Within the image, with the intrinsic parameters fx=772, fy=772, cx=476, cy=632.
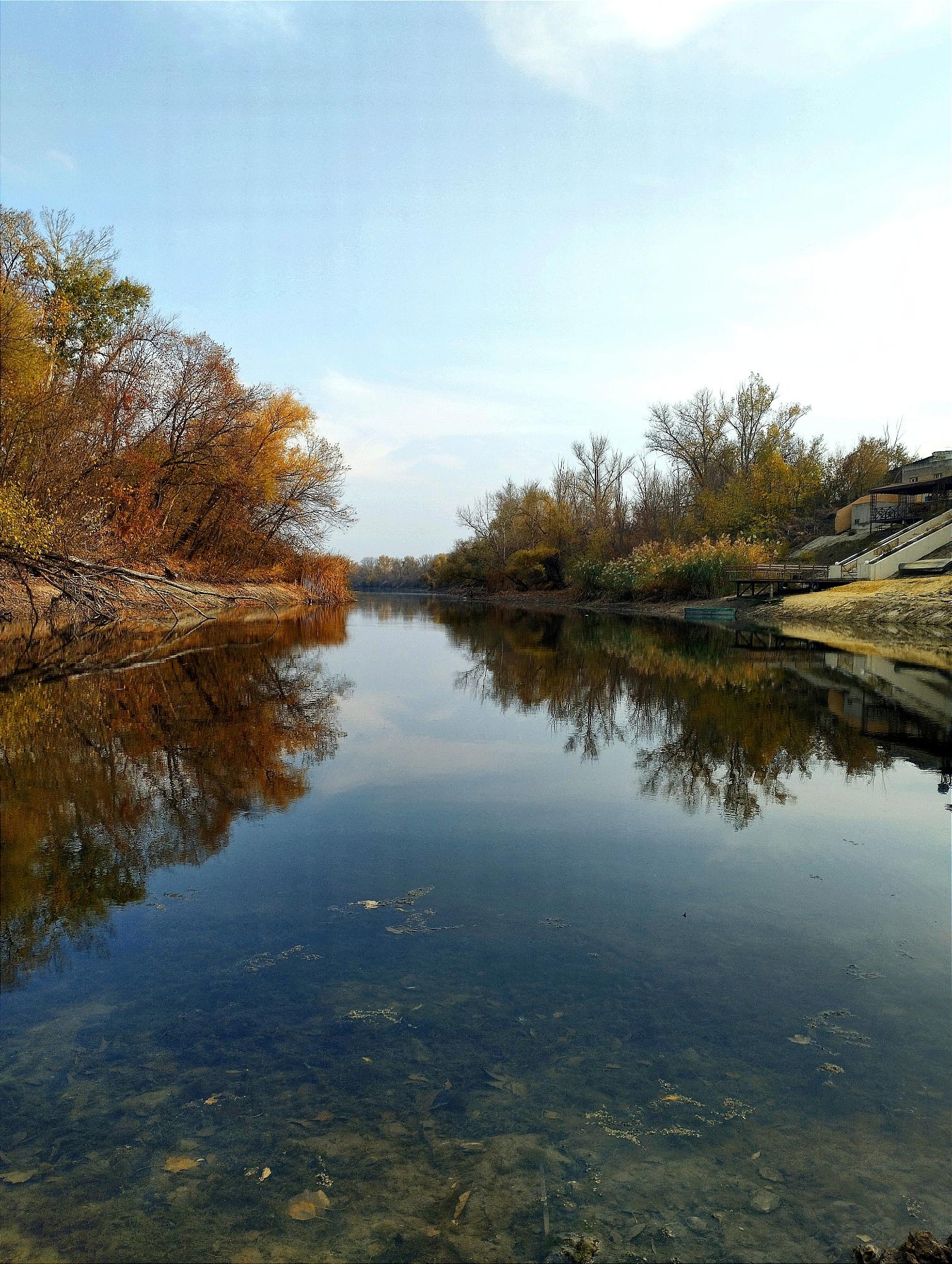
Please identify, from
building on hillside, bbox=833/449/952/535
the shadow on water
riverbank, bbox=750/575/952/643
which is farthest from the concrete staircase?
the shadow on water

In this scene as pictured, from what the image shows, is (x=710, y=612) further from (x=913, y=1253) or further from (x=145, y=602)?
(x=913, y=1253)

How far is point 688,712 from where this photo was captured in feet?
34.2

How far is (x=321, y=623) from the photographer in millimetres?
29438

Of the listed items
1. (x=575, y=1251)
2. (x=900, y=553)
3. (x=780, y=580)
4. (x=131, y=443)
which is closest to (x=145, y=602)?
(x=131, y=443)

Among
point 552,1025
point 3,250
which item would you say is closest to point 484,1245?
point 552,1025

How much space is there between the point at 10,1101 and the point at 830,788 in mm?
6299

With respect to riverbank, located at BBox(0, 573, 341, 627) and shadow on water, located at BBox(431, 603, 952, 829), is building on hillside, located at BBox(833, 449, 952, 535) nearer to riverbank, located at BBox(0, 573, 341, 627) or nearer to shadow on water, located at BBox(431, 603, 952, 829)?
shadow on water, located at BBox(431, 603, 952, 829)

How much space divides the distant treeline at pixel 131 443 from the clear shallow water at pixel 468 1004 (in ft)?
43.7

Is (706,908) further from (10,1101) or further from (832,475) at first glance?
(832,475)

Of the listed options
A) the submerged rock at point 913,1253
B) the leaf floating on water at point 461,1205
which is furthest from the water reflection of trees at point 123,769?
the submerged rock at point 913,1253

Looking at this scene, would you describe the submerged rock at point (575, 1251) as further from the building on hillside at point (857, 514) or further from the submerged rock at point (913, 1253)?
the building on hillside at point (857, 514)

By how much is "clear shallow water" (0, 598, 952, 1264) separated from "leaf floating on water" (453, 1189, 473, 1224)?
13 millimetres

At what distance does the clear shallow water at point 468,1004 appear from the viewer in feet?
7.38

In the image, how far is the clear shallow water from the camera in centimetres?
225
